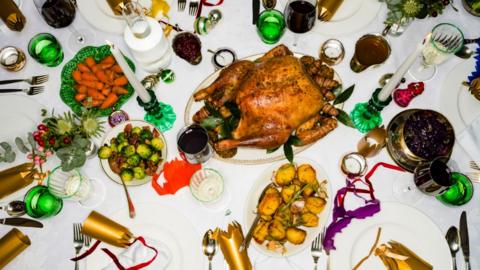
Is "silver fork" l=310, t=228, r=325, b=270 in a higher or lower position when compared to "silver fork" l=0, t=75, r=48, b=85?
lower

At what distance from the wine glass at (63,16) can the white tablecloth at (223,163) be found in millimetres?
29

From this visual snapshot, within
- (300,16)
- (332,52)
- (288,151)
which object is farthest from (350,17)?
(288,151)

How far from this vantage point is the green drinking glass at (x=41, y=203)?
140 centimetres

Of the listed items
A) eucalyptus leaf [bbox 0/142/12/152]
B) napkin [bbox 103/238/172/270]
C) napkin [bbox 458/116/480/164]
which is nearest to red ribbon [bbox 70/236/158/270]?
napkin [bbox 103/238/172/270]

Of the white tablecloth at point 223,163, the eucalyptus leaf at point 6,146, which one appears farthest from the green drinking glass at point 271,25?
the eucalyptus leaf at point 6,146

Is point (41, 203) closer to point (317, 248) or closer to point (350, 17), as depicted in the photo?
point (317, 248)

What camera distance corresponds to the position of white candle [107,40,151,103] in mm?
1063

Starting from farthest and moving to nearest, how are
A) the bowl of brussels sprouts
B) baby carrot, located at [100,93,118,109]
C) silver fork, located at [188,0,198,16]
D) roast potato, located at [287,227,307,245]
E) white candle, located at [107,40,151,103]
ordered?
silver fork, located at [188,0,198,16]
baby carrot, located at [100,93,118,109]
the bowl of brussels sprouts
roast potato, located at [287,227,307,245]
white candle, located at [107,40,151,103]

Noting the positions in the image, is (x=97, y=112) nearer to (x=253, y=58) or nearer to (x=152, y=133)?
(x=152, y=133)

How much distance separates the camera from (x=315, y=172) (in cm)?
138

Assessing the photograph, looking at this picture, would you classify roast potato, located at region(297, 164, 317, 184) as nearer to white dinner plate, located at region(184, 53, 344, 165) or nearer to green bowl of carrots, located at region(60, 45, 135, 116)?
white dinner plate, located at region(184, 53, 344, 165)

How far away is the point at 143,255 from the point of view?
136 centimetres

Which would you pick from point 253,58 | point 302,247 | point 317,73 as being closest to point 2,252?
point 302,247

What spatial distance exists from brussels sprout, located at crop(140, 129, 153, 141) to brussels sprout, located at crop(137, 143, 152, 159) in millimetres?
29
